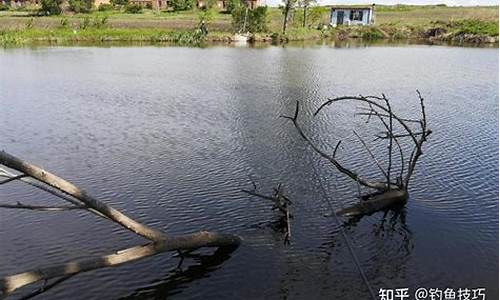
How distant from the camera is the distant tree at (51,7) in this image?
88812mm

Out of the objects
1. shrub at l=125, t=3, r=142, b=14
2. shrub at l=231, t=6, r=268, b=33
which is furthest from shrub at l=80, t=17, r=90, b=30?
shrub at l=231, t=6, r=268, b=33

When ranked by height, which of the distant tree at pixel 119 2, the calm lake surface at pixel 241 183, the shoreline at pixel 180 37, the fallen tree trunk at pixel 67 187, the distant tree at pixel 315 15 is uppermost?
the distant tree at pixel 119 2

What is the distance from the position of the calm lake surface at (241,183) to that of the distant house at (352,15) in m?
52.1

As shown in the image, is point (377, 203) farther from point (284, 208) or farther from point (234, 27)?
point (234, 27)

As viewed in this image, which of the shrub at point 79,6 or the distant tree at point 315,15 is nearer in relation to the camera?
the distant tree at point 315,15

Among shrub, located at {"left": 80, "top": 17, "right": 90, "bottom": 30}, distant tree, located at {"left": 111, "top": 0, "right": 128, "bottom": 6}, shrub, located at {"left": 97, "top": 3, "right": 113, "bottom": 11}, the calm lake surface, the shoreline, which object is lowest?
the calm lake surface

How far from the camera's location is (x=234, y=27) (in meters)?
78.5

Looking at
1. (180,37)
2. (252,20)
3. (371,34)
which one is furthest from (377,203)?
(371,34)

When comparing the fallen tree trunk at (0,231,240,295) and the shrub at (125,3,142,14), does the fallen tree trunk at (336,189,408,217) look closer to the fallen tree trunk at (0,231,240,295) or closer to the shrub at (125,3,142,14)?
the fallen tree trunk at (0,231,240,295)

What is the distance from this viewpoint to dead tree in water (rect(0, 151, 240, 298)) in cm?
860

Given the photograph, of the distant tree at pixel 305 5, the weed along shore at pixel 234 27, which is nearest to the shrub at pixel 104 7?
the weed along shore at pixel 234 27

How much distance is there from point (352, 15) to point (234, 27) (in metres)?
21.5

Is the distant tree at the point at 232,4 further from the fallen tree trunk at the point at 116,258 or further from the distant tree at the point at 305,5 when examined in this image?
the fallen tree trunk at the point at 116,258

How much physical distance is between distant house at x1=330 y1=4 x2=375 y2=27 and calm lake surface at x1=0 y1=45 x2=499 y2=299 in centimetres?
5209
